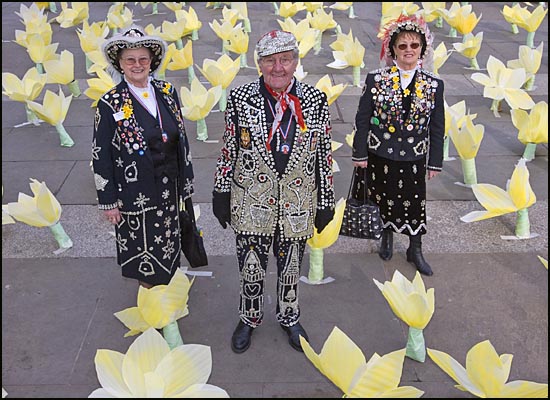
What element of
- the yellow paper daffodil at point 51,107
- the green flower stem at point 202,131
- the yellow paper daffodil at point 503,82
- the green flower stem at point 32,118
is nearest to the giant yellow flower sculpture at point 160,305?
the yellow paper daffodil at point 51,107

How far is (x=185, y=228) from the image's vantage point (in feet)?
10.5

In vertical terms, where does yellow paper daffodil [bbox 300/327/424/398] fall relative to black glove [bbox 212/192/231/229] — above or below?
below

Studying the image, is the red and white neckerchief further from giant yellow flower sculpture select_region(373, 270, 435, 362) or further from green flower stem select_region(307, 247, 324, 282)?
green flower stem select_region(307, 247, 324, 282)

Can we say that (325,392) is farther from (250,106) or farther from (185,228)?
(250,106)

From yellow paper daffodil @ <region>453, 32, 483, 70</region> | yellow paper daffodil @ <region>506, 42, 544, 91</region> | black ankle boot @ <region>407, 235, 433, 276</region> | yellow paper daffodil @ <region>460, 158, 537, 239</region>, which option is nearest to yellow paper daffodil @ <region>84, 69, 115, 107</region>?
black ankle boot @ <region>407, 235, 433, 276</region>

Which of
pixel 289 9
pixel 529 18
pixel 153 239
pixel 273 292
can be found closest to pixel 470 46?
pixel 529 18

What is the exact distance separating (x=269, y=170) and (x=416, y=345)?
1225 mm

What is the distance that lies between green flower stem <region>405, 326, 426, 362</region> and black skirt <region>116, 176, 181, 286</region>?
1.37 m

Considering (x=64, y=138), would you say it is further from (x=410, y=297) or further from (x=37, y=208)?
(x=410, y=297)

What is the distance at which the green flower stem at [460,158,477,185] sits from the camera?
4801 millimetres

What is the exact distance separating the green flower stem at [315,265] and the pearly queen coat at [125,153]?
3.45ft

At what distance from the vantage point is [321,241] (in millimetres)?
3467

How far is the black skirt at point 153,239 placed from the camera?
3.00 metres

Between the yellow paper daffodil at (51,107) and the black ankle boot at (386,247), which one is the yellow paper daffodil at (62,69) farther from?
the black ankle boot at (386,247)
